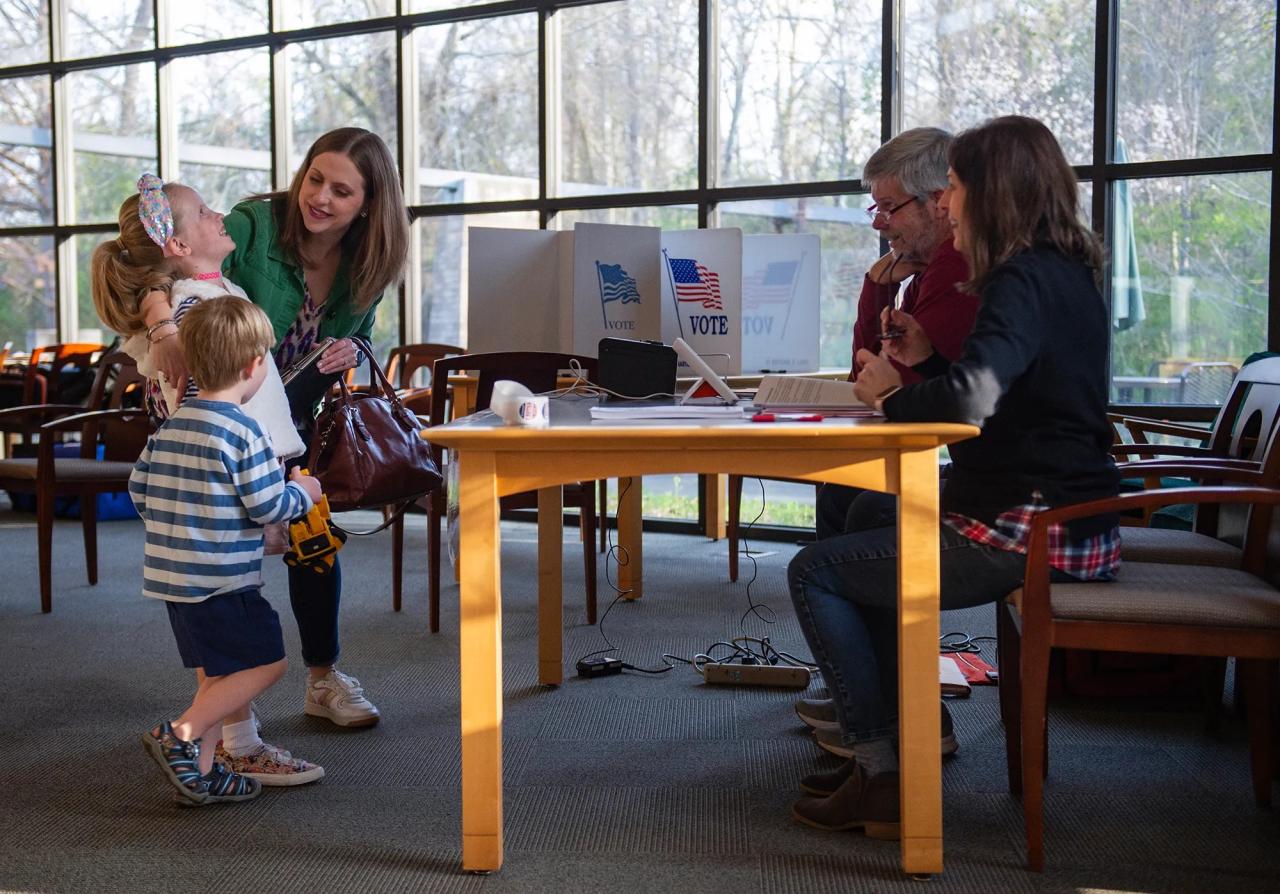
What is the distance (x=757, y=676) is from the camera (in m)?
2.95

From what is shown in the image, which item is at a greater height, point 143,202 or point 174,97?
point 174,97

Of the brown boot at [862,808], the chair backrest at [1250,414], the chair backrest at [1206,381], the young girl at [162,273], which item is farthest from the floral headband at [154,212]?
the chair backrest at [1206,381]

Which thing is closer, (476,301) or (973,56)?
(476,301)

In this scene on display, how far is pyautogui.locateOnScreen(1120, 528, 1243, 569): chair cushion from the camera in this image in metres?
2.34

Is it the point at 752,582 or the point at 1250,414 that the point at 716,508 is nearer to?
the point at 752,582

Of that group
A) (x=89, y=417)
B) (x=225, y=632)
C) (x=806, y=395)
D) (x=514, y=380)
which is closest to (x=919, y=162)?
(x=806, y=395)

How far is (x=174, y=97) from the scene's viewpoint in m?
6.63

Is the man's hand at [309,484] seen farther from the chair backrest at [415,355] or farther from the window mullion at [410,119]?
the window mullion at [410,119]

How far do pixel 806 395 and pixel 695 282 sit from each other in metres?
1.69

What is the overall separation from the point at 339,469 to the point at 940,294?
3.92 ft

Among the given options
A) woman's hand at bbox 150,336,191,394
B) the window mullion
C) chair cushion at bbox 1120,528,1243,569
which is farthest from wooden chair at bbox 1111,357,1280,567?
the window mullion

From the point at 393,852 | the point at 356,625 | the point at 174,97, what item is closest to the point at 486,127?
the point at 174,97

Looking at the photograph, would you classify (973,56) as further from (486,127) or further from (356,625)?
(356,625)

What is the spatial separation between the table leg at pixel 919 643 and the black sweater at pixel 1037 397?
10 cm
